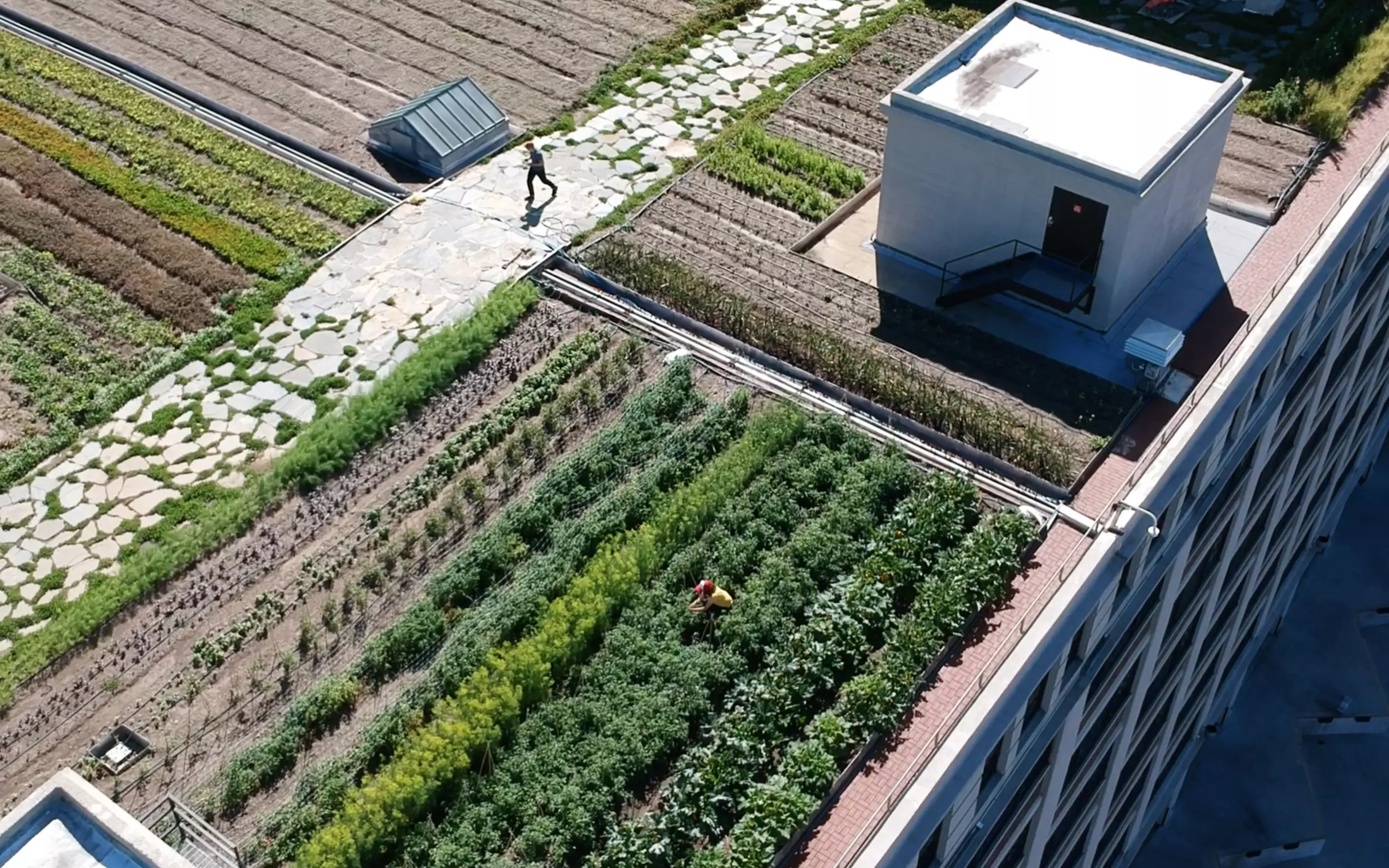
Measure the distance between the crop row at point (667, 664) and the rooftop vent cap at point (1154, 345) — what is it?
16.2 feet

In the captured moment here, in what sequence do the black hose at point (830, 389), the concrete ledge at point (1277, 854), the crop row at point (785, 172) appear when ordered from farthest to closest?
1. the concrete ledge at point (1277, 854)
2. the crop row at point (785, 172)
3. the black hose at point (830, 389)

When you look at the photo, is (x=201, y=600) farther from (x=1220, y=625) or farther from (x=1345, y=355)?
(x=1345, y=355)

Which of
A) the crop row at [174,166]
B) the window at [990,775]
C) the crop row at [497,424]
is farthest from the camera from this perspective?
the crop row at [174,166]

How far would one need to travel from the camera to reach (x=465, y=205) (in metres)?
31.0

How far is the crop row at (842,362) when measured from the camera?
2439 centimetres

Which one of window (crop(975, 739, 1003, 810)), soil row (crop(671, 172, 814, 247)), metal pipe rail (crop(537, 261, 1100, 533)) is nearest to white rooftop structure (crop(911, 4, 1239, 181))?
soil row (crop(671, 172, 814, 247))

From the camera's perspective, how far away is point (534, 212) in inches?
1206

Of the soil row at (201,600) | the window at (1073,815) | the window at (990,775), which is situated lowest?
the window at (1073,815)

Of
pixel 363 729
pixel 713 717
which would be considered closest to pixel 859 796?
pixel 713 717

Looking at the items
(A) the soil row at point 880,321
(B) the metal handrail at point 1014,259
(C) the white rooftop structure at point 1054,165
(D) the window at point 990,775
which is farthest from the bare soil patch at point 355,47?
(D) the window at point 990,775

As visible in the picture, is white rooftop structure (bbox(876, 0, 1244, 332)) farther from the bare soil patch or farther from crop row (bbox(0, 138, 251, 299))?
crop row (bbox(0, 138, 251, 299))

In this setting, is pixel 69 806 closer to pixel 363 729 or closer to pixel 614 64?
pixel 363 729

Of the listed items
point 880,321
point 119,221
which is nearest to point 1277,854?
point 880,321

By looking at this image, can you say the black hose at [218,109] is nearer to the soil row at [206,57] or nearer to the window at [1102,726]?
the soil row at [206,57]
